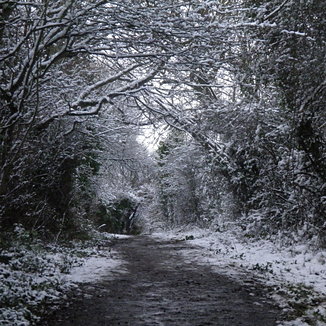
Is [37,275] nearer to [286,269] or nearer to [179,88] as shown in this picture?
[286,269]

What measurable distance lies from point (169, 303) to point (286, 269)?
3.18 metres

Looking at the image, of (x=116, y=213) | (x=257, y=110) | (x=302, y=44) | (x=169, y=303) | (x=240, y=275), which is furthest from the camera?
(x=116, y=213)

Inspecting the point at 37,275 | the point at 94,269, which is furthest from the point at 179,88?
the point at 37,275

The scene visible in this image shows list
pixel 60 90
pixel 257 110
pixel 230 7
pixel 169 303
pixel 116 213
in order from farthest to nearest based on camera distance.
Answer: pixel 116 213, pixel 257 110, pixel 60 90, pixel 230 7, pixel 169 303

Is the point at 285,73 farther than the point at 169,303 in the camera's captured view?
Yes

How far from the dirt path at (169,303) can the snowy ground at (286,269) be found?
36cm

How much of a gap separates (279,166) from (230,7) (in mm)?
4969

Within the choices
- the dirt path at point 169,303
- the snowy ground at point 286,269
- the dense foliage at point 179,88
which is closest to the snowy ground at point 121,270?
the snowy ground at point 286,269

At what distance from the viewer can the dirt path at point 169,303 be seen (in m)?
4.90

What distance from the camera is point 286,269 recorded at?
7.84 metres

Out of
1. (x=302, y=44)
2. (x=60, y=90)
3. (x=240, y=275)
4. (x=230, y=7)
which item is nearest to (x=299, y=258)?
(x=240, y=275)

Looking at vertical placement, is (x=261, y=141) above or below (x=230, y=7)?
below

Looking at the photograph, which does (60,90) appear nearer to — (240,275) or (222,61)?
(222,61)

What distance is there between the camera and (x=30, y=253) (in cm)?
827
